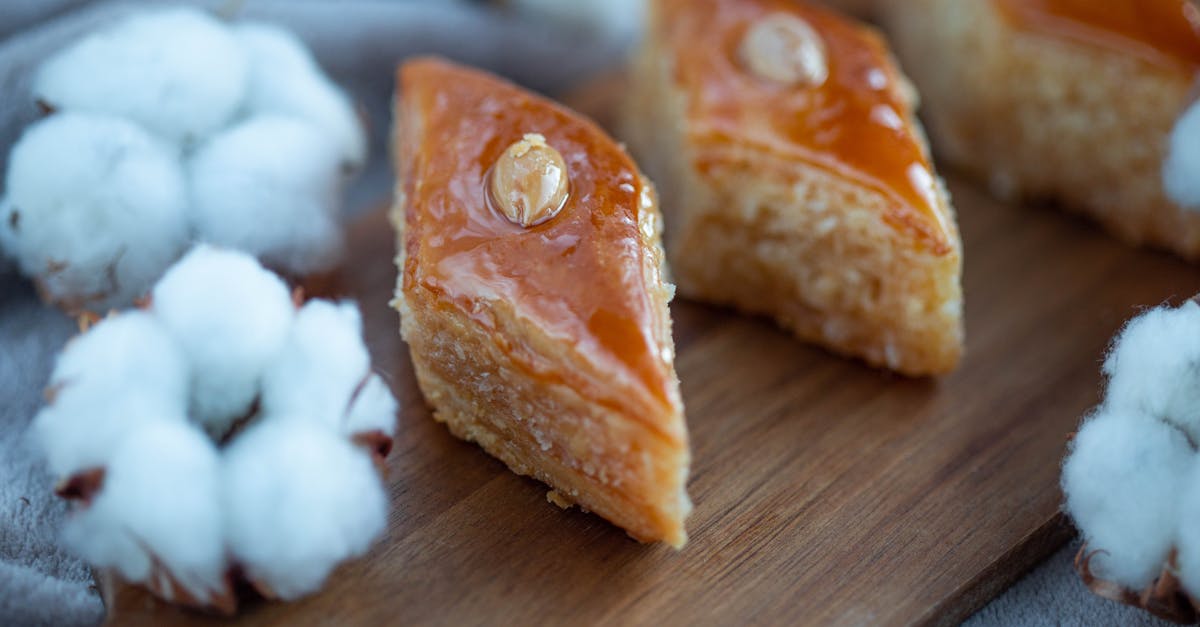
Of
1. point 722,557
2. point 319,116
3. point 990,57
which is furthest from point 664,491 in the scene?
point 990,57

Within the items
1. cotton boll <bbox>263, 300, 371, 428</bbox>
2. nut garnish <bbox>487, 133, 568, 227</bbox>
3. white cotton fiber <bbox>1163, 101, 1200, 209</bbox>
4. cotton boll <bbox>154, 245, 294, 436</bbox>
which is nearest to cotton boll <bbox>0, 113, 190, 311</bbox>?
cotton boll <bbox>154, 245, 294, 436</bbox>

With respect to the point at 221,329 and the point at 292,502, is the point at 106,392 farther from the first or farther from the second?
the point at 292,502

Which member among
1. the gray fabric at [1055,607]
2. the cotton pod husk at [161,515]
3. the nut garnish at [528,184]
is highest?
the nut garnish at [528,184]

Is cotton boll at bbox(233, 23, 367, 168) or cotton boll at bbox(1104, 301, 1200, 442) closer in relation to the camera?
cotton boll at bbox(1104, 301, 1200, 442)

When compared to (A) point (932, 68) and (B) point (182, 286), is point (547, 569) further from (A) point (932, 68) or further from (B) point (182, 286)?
(A) point (932, 68)

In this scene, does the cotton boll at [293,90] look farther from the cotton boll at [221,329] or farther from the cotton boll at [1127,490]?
the cotton boll at [1127,490]

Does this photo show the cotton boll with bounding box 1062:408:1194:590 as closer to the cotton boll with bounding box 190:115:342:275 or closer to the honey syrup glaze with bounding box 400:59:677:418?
the honey syrup glaze with bounding box 400:59:677:418

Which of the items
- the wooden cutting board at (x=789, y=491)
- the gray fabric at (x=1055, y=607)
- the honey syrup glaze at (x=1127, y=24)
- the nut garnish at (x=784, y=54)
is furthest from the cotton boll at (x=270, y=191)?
the honey syrup glaze at (x=1127, y=24)

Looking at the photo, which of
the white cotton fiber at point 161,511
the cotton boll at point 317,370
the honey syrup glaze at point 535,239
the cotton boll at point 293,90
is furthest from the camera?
the cotton boll at point 293,90
